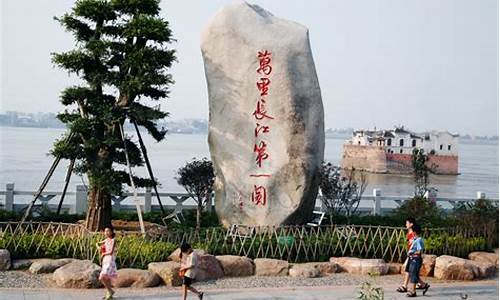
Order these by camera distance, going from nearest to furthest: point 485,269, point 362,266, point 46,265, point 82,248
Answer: point 46,265, point 82,248, point 362,266, point 485,269

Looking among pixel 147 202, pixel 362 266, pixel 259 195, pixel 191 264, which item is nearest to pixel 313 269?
pixel 362 266

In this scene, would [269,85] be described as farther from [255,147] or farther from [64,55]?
[64,55]

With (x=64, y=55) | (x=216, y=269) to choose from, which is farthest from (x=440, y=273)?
(x=64, y=55)

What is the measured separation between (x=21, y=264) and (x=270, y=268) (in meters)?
3.11

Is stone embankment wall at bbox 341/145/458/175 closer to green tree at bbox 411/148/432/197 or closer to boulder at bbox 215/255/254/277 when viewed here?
green tree at bbox 411/148/432/197

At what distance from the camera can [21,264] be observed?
841 centimetres

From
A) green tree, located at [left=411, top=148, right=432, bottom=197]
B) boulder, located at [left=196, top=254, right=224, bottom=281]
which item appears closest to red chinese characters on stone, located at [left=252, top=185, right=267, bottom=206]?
boulder, located at [left=196, top=254, right=224, bottom=281]

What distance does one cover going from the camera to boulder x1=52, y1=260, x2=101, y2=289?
7.42 m

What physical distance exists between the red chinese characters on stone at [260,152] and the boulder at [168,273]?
2901 millimetres

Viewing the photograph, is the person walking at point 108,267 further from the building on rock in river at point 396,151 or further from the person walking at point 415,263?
the building on rock in river at point 396,151

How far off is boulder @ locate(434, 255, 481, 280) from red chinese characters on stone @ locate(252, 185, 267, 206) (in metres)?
2.78

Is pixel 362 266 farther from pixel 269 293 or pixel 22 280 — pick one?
pixel 22 280

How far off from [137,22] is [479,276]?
19.2ft

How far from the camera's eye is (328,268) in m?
8.73
